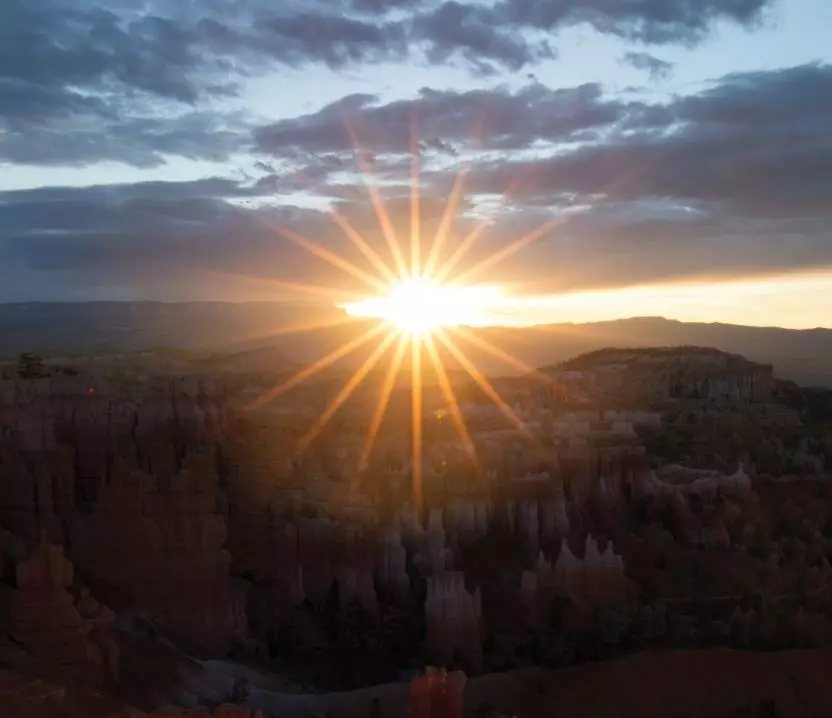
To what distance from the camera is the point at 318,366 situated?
11325 centimetres

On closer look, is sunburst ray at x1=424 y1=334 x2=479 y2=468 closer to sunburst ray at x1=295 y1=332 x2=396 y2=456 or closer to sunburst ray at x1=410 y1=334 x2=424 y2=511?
sunburst ray at x1=410 y1=334 x2=424 y2=511

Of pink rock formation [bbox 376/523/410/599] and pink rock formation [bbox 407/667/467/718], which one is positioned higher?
pink rock formation [bbox 407/667/467/718]

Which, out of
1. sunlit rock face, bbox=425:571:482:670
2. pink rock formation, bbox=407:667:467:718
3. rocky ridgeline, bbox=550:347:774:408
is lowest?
sunlit rock face, bbox=425:571:482:670

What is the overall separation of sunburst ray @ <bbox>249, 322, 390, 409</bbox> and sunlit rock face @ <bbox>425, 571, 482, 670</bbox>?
2713cm

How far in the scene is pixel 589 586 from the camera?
38250 mm

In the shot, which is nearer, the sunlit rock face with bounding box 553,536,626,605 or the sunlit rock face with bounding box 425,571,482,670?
the sunlit rock face with bounding box 425,571,482,670

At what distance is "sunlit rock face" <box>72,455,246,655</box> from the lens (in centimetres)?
3095

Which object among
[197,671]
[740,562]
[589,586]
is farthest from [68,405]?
[740,562]

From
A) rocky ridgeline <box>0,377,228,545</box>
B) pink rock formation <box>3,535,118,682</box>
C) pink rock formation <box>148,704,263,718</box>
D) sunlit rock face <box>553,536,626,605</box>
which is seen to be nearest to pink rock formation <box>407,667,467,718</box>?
pink rock formation <box>148,704,263,718</box>

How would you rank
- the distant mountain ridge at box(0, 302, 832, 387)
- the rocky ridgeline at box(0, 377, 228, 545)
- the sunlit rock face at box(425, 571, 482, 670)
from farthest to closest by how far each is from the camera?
the distant mountain ridge at box(0, 302, 832, 387)
the sunlit rock face at box(425, 571, 482, 670)
the rocky ridgeline at box(0, 377, 228, 545)

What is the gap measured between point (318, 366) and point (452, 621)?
80693 mm

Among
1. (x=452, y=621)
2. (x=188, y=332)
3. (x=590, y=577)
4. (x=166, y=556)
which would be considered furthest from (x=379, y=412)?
(x=188, y=332)

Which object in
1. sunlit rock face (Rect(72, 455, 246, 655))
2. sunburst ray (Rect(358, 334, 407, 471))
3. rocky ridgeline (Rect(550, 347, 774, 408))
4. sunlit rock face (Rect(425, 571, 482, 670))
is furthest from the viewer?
rocky ridgeline (Rect(550, 347, 774, 408))

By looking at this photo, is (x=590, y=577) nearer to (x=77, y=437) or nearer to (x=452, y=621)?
(x=452, y=621)
